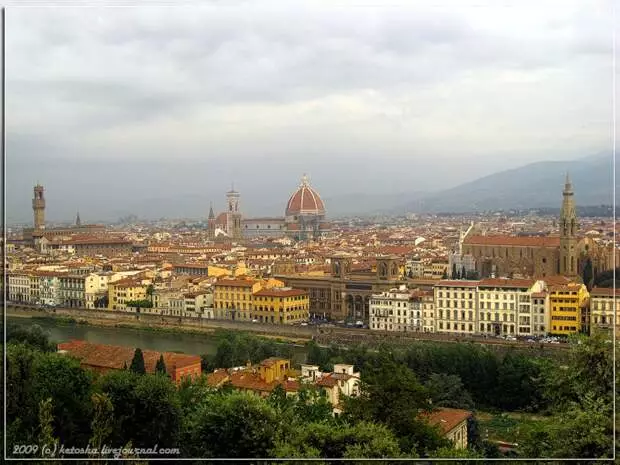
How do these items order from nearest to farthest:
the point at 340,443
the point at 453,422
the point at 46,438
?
1. the point at 46,438
2. the point at 340,443
3. the point at 453,422

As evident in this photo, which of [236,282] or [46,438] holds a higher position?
[46,438]

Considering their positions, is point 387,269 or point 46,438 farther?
point 387,269

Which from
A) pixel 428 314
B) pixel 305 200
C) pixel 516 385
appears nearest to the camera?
pixel 516 385

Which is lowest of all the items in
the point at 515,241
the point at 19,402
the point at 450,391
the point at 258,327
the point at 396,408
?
the point at 258,327

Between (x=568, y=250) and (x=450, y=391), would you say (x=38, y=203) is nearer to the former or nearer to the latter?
(x=450, y=391)

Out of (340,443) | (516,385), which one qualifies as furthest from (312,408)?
(516,385)

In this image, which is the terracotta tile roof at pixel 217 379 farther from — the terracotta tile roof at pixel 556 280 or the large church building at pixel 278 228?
the terracotta tile roof at pixel 556 280

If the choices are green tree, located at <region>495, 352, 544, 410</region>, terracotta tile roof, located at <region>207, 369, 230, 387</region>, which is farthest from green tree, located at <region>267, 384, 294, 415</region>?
green tree, located at <region>495, 352, 544, 410</region>

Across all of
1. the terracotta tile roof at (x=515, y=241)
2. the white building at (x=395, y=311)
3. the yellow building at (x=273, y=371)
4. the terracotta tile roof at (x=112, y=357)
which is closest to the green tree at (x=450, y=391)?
the yellow building at (x=273, y=371)

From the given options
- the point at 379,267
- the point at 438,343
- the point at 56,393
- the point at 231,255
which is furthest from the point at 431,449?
the point at 231,255
